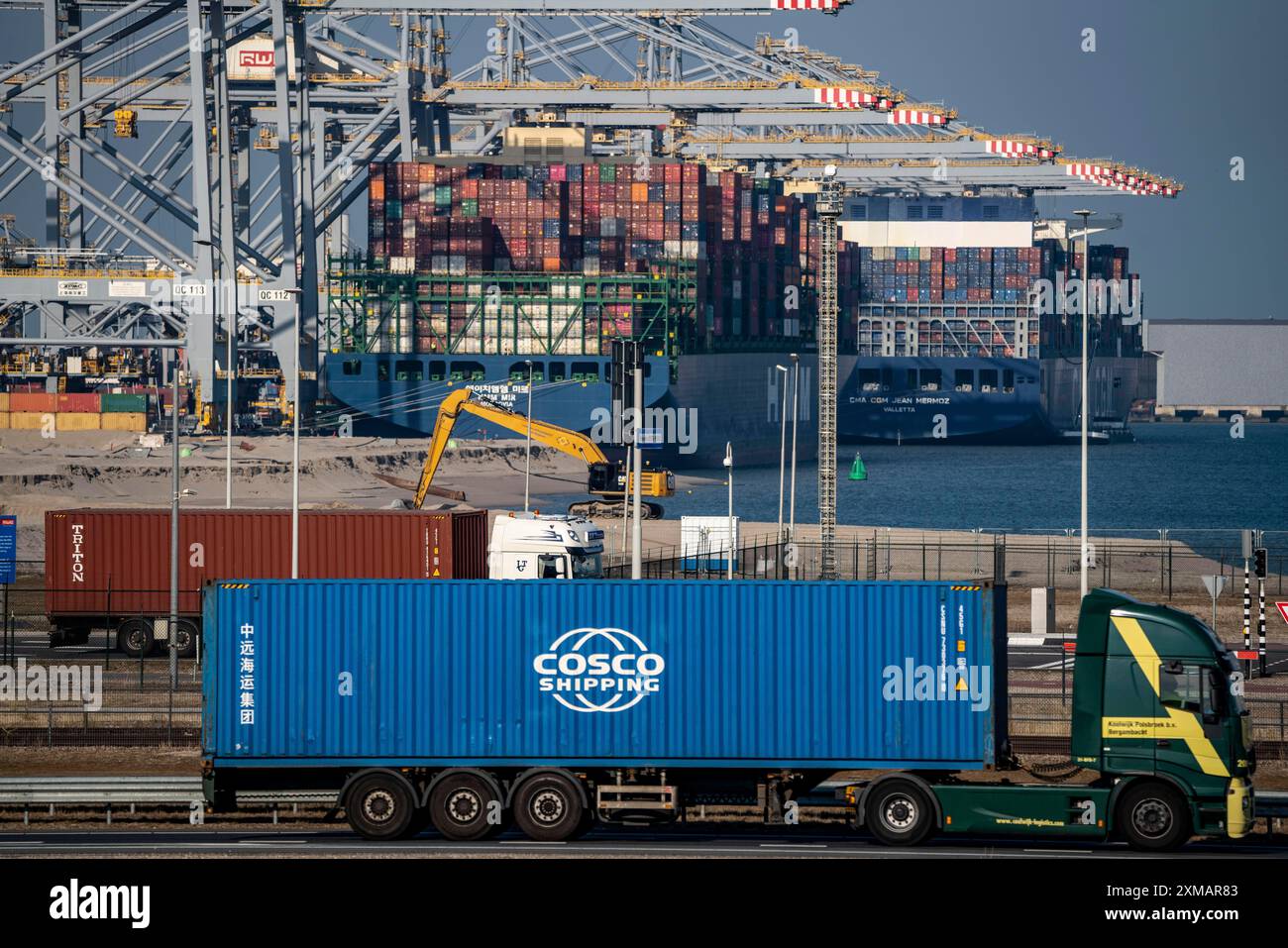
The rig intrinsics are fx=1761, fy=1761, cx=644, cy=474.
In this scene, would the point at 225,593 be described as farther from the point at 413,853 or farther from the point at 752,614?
the point at 752,614

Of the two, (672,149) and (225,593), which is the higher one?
(672,149)

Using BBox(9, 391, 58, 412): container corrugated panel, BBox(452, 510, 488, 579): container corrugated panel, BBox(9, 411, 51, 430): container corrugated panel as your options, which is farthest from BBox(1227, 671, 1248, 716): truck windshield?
BBox(9, 391, 58, 412): container corrugated panel

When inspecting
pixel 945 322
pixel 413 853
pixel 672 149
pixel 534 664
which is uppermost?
pixel 672 149

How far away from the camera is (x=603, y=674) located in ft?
74.1

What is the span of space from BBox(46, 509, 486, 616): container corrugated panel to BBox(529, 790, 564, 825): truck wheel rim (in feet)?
61.1

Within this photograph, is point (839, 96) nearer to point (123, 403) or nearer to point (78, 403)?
point (123, 403)

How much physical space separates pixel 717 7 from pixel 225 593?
79029mm

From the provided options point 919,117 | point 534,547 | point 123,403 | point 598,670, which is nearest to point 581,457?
point 534,547

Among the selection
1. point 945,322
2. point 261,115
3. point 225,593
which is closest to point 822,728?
point 225,593

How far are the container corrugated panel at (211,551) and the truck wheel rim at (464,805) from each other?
18.4 m

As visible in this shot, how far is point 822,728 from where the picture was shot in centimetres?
2236

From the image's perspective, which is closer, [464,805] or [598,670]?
[464,805]

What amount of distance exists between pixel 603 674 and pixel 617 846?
85.5 inches

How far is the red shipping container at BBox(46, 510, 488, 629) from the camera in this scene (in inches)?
1618
